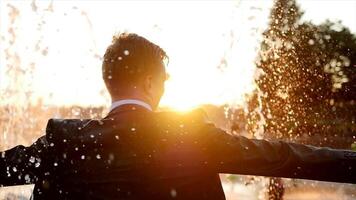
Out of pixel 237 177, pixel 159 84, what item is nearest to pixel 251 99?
pixel 237 177

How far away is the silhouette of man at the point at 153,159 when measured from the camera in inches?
75.1

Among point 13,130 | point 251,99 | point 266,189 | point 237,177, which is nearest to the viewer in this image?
point 266,189

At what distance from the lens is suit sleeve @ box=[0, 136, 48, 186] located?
1977mm

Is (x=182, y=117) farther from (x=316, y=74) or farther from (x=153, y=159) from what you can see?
(x=316, y=74)

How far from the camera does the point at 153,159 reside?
1918mm

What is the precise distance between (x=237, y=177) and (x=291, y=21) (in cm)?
2536

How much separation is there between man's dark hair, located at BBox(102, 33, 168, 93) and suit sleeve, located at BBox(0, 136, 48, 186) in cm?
34

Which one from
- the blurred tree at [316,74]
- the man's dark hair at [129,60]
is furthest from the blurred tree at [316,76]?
the man's dark hair at [129,60]

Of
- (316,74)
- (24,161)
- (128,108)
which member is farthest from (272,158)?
(316,74)

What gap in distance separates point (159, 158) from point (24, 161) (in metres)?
0.45

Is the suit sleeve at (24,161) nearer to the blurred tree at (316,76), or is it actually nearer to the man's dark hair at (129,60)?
the man's dark hair at (129,60)

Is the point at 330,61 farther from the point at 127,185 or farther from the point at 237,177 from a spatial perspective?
the point at 127,185

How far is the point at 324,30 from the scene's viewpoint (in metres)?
45.3

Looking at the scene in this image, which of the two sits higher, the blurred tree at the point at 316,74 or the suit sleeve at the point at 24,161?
the blurred tree at the point at 316,74
